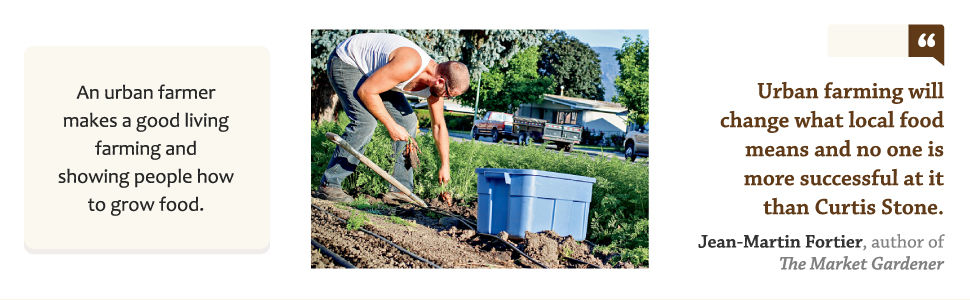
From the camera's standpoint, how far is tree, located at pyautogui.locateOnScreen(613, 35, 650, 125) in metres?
12.5

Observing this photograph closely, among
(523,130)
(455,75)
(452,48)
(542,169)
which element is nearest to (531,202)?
(455,75)

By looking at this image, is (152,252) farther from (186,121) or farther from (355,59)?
(355,59)

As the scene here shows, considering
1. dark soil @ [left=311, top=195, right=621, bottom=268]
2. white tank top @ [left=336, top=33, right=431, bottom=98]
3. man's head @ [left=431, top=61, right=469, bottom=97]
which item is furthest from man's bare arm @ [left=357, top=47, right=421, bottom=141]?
dark soil @ [left=311, top=195, right=621, bottom=268]

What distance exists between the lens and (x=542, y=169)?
7.28m

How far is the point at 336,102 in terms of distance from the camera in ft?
38.8

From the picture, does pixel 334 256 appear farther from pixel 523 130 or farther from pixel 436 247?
pixel 523 130

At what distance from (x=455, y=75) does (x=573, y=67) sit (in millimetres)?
14183

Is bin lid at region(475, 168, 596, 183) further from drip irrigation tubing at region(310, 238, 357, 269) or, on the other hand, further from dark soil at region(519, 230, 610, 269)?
drip irrigation tubing at region(310, 238, 357, 269)

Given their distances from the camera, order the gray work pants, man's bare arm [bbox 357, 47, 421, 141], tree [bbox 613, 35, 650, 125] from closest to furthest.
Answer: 1. man's bare arm [bbox 357, 47, 421, 141]
2. the gray work pants
3. tree [bbox 613, 35, 650, 125]

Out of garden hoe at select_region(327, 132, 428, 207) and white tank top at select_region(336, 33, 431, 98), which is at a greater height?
white tank top at select_region(336, 33, 431, 98)

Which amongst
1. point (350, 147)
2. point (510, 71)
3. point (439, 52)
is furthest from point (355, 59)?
point (510, 71)

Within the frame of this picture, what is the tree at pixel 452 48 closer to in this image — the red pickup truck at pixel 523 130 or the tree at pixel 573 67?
the tree at pixel 573 67

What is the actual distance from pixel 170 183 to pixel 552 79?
602 inches

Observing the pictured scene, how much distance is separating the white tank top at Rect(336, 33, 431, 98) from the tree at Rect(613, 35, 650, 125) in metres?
6.93
